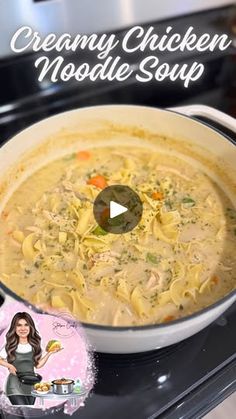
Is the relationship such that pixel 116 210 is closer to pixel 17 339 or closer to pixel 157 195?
pixel 157 195

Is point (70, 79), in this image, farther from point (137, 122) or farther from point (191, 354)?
point (191, 354)

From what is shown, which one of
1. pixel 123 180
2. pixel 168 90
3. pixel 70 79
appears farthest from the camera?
pixel 168 90

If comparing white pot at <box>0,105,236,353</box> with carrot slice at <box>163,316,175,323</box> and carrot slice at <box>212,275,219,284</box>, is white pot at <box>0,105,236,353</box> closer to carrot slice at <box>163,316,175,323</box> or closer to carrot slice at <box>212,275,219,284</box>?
carrot slice at <box>212,275,219,284</box>

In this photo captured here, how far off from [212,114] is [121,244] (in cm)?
36

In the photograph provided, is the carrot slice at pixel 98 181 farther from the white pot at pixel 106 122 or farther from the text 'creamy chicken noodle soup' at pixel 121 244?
the white pot at pixel 106 122

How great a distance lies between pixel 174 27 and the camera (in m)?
1.29

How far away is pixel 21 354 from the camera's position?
0.68m

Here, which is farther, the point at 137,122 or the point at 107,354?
the point at 137,122

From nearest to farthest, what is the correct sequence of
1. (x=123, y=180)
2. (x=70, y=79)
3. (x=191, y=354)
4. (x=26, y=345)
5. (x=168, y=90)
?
(x=26, y=345) → (x=191, y=354) → (x=123, y=180) → (x=70, y=79) → (x=168, y=90)

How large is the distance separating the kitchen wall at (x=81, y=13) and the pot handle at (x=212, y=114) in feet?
0.96

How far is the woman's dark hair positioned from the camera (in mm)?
680

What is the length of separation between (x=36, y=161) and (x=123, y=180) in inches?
8.0

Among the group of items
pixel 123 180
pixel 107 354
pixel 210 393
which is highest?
pixel 123 180

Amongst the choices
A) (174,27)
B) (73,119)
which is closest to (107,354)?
(73,119)
